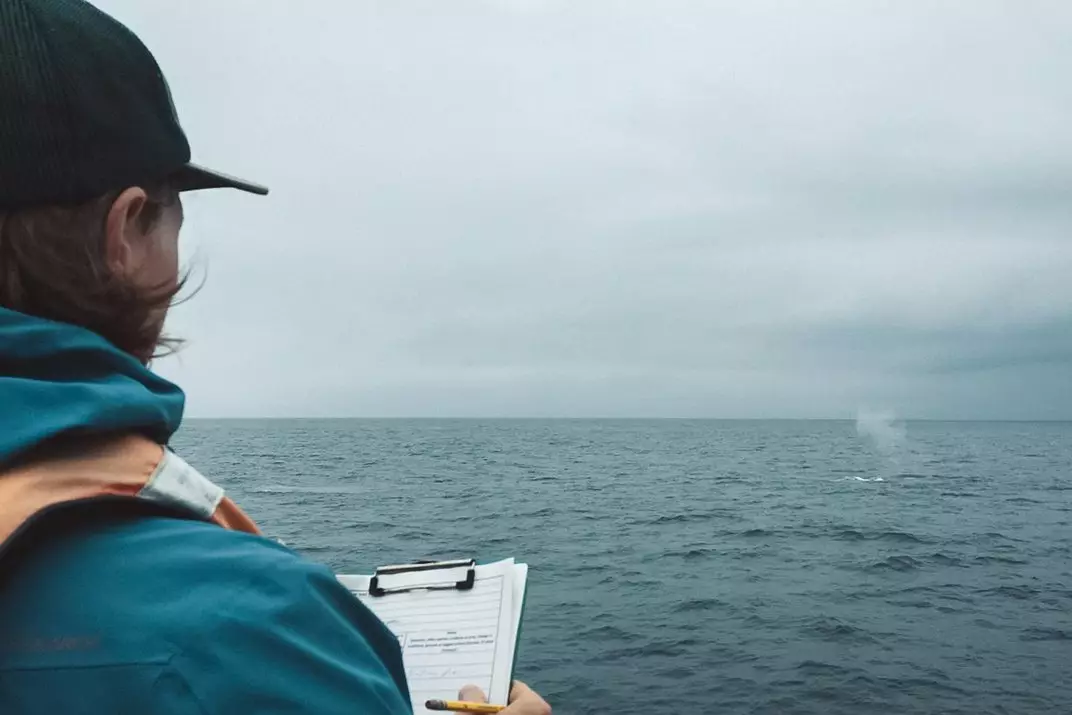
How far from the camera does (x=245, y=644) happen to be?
0.99 meters

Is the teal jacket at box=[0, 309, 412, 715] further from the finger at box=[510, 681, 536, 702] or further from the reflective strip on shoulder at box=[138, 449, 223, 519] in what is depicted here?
the finger at box=[510, 681, 536, 702]

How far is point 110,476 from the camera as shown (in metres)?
1.06

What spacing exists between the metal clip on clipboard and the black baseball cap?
1.77m

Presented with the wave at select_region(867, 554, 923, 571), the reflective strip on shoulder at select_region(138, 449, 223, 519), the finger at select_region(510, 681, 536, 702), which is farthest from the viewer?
the wave at select_region(867, 554, 923, 571)

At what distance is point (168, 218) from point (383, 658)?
32.2 inches

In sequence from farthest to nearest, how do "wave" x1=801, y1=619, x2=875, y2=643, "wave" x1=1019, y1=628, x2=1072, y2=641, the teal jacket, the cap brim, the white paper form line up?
"wave" x1=1019, y1=628, x2=1072, y2=641 < "wave" x1=801, y1=619, x2=875, y2=643 < the white paper form < the cap brim < the teal jacket

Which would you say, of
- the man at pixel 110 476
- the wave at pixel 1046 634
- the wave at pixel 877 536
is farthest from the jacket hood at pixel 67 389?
the wave at pixel 877 536

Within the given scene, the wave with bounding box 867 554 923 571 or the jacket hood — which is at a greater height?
the jacket hood

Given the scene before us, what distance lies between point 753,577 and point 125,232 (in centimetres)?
1908

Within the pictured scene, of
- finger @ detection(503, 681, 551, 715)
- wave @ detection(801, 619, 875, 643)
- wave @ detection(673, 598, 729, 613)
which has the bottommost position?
wave @ detection(673, 598, 729, 613)

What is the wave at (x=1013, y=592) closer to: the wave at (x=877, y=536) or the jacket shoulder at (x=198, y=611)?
the wave at (x=877, y=536)

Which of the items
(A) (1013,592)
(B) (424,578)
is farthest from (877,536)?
(B) (424,578)

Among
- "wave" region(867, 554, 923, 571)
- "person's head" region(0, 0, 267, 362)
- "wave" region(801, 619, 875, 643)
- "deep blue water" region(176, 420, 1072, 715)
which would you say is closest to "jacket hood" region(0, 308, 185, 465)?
"person's head" region(0, 0, 267, 362)

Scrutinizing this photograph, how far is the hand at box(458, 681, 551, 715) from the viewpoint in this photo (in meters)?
1.95
